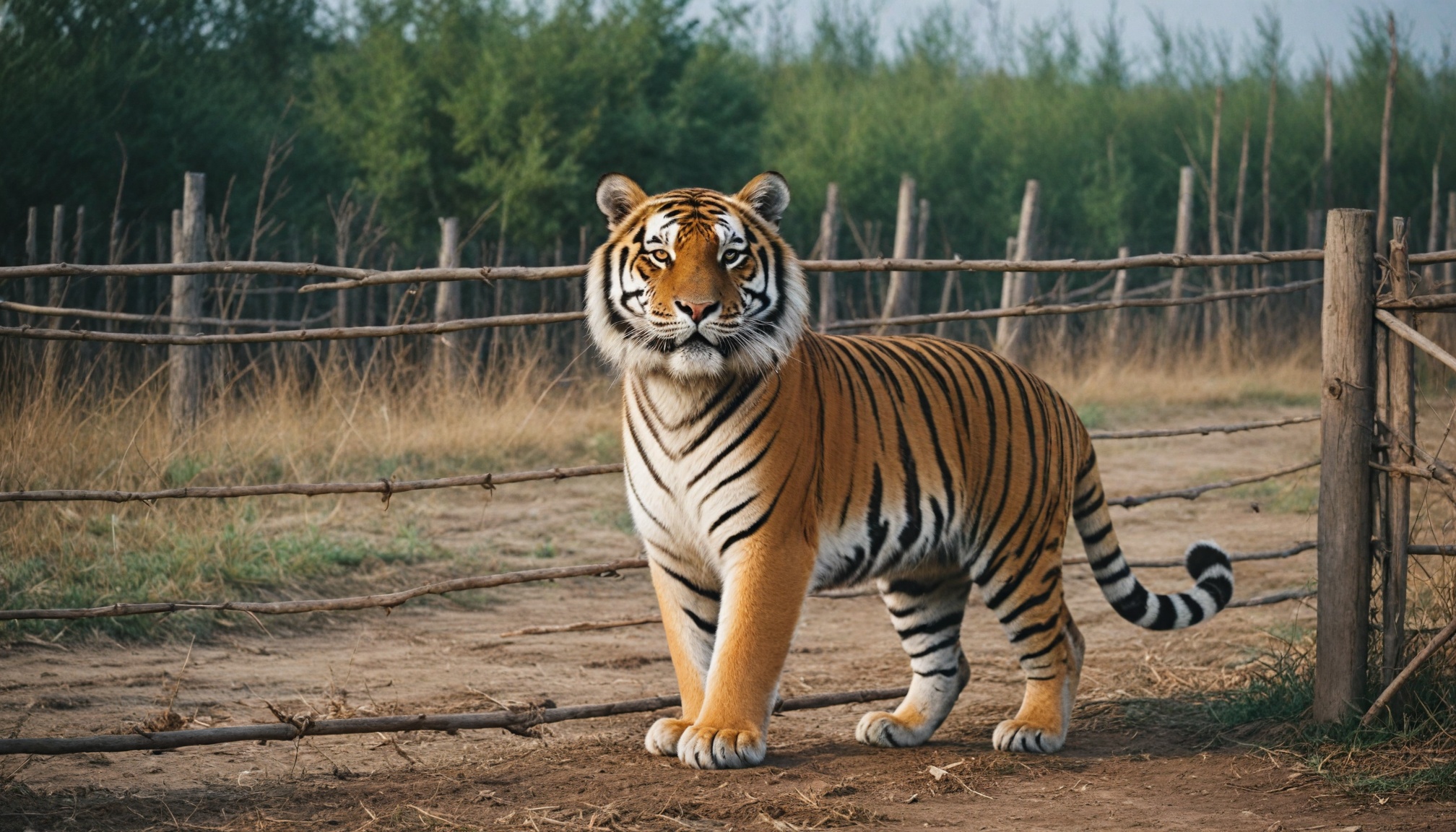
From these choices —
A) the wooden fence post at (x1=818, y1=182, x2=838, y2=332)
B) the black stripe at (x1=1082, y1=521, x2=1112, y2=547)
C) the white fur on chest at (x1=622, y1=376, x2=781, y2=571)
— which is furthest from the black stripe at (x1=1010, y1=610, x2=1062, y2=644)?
the wooden fence post at (x1=818, y1=182, x2=838, y2=332)

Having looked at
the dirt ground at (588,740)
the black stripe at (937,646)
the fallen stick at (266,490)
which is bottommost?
the dirt ground at (588,740)

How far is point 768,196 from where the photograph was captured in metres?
3.64

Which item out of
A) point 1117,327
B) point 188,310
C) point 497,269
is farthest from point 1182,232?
point 497,269

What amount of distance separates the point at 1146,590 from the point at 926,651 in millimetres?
673

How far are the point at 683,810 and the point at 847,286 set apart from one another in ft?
50.3

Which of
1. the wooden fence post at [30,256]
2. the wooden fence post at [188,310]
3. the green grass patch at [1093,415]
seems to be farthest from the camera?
the green grass patch at [1093,415]

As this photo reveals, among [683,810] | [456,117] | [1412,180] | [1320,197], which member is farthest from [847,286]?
[683,810]

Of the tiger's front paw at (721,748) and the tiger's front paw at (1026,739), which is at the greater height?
the tiger's front paw at (721,748)

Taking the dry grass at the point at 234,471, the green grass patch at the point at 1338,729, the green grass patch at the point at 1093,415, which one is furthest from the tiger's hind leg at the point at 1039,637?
the green grass patch at the point at 1093,415

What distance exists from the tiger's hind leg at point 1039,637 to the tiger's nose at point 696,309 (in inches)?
49.2

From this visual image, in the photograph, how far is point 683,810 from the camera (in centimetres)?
312

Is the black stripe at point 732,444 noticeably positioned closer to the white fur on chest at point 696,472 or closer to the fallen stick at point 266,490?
the white fur on chest at point 696,472

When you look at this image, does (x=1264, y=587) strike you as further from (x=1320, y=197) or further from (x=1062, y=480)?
(x=1320, y=197)

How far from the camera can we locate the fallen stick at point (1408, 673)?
10.7ft
